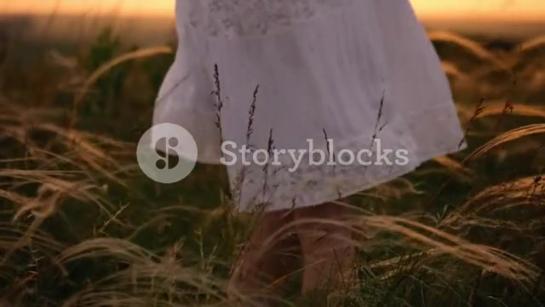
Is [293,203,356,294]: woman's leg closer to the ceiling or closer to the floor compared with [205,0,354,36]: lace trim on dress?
closer to the floor

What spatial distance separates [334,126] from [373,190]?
0.85m

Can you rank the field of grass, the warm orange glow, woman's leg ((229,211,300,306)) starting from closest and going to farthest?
the field of grass, woman's leg ((229,211,300,306)), the warm orange glow

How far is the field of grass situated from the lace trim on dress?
0.31 meters

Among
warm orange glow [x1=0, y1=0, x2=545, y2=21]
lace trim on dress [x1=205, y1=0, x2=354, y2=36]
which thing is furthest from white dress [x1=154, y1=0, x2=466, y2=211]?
warm orange glow [x1=0, y1=0, x2=545, y2=21]

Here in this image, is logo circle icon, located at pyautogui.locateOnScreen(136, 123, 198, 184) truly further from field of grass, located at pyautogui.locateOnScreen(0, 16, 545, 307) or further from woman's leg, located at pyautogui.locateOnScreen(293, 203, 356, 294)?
woman's leg, located at pyautogui.locateOnScreen(293, 203, 356, 294)

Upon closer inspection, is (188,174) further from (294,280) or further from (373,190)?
(294,280)

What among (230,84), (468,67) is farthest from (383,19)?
(468,67)

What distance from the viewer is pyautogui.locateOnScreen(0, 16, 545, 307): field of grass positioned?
1.91 metres

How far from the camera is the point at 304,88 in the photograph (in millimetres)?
1943

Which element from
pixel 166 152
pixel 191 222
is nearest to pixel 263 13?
pixel 166 152

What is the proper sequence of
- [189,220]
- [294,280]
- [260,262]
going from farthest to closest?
[189,220]
[294,280]
[260,262]

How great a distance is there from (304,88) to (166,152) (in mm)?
385

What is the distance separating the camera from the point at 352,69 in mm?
1973

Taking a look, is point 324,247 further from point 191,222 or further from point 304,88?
point 191,222
